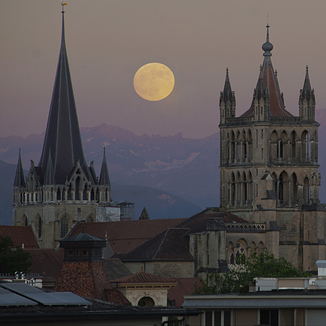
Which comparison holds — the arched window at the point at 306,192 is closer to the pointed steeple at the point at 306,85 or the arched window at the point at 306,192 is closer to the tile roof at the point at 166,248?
the pointed steeple at the point at 306,85

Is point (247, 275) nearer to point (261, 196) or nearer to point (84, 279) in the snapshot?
point (84, 279)

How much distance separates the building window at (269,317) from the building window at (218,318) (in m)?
1.69

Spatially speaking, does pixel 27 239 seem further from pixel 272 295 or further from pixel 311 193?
pixel 272 295

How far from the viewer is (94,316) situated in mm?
53781

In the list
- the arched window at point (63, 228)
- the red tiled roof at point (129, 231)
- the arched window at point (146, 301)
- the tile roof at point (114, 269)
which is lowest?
the arched window at point (146, 301)

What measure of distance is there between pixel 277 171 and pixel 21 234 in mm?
42418

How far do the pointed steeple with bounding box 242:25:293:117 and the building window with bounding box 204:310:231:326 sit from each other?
10329 cm

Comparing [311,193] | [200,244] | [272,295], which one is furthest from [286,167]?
[272,295]

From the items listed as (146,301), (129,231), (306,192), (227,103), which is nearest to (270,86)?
(227,103)

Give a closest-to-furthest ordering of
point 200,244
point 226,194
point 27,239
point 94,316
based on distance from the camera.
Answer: point 94,316
point 200,244
point 226,194
point 27,239

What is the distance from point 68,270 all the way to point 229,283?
28098mm

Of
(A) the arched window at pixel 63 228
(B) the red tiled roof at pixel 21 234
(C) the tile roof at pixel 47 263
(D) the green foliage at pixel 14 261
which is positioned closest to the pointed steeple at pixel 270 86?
(C) the tile roof at pixel 47 263

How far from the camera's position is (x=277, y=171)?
16475 cm

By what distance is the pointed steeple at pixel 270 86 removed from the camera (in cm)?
16662
